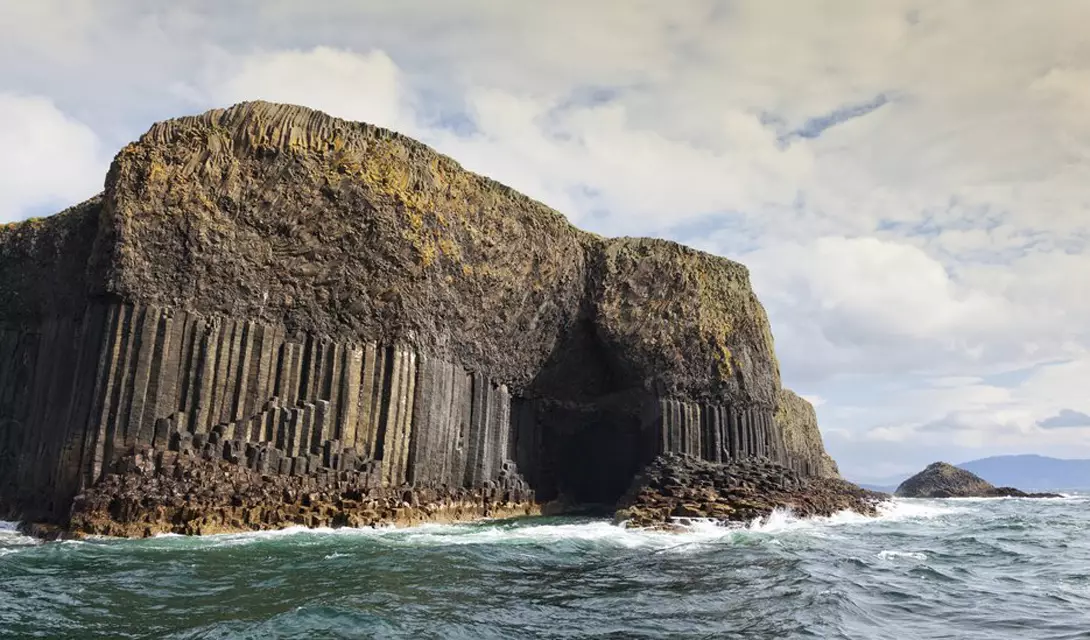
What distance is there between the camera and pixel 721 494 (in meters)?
31.8

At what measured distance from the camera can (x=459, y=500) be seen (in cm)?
2909

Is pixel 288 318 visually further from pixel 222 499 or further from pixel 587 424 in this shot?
pixel 587 424

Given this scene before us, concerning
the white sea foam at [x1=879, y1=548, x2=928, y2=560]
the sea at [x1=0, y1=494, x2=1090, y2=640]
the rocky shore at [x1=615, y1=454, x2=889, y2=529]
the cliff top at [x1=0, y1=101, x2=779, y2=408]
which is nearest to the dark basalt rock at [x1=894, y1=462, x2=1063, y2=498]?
the rocky shore at [x1=615, y1=454, x2=889, y2=529]

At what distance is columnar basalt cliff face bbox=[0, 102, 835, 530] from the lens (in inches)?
893

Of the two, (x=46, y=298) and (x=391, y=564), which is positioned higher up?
(x=46, y=298)

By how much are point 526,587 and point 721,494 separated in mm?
19088

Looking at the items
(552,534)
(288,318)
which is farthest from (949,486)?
(288,318)

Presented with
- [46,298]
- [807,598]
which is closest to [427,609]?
[807,598]

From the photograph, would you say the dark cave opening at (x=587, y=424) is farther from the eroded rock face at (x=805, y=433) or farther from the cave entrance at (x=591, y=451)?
the eroded rock face at (x=805, y=433)

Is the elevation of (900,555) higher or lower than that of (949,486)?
lower

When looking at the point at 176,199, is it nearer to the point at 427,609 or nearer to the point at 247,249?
the point at 247,249

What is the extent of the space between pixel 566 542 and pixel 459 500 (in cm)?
872

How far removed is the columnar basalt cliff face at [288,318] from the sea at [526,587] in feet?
11.3

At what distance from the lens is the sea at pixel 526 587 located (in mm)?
11023
